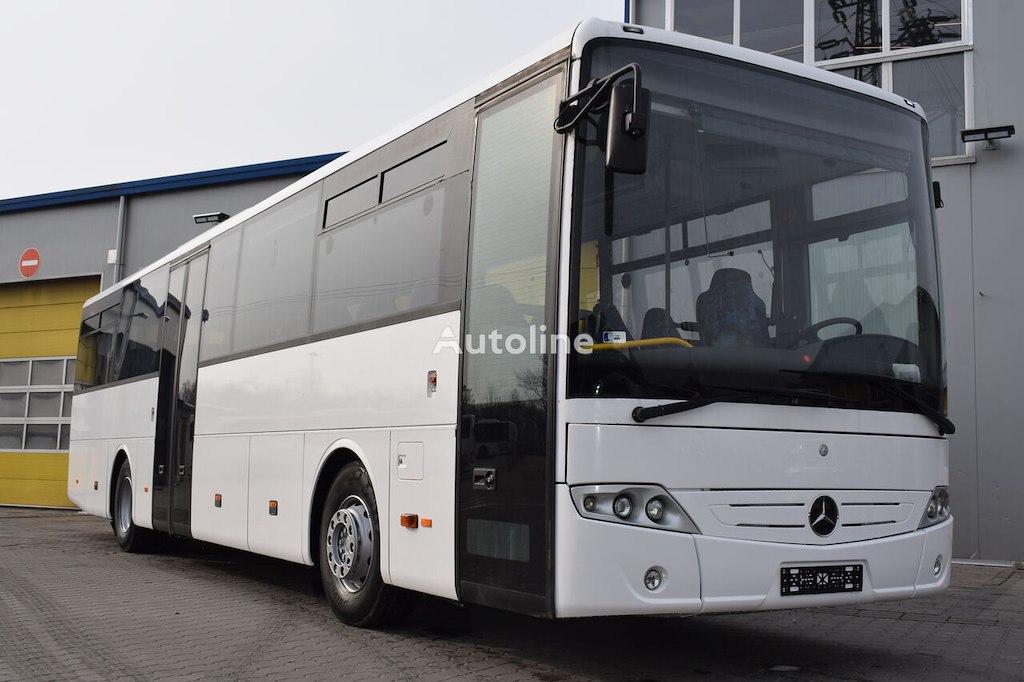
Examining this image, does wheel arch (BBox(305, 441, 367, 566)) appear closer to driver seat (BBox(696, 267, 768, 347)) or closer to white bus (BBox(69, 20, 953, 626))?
white bus (BBox(69, 20, 953, 626))

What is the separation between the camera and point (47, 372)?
21.0 meters

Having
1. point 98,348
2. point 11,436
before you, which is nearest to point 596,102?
point 98,348

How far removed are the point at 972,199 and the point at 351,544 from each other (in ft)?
27.0

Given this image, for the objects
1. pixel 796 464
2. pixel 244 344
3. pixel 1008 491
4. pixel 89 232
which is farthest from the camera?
pixel 89 232

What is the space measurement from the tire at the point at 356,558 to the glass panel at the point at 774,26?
8526 mm

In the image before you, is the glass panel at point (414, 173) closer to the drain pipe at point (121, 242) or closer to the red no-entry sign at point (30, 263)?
the drain pipe at point (121, 242)

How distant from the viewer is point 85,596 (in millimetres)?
8508

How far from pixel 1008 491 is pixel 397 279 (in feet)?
25.1

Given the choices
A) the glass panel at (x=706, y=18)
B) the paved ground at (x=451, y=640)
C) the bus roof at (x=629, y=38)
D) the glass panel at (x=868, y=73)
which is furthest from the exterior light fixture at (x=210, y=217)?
the bus roof at (x=629, y=38)

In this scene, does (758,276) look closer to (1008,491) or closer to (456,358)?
(456,358)

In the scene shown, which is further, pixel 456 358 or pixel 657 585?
pixel 456 358

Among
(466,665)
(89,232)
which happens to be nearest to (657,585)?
(466,665)

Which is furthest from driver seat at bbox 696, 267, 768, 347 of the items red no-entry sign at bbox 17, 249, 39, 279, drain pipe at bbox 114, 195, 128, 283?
red no-entry sign at bbox 17, 249, 39, 279

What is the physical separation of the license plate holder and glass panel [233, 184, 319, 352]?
4032mm
